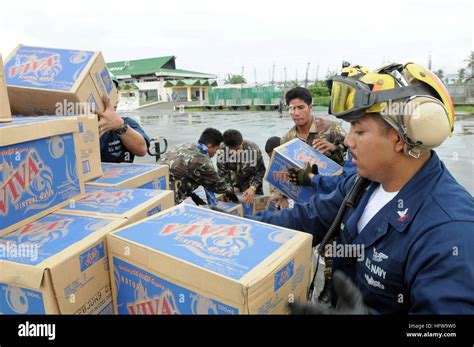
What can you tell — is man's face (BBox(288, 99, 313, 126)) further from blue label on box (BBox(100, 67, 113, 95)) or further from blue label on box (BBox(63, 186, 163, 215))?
blue label on box (BBox(63, 186, 163, 215))

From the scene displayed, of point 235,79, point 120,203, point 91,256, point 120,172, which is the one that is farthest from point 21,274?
point 235,79

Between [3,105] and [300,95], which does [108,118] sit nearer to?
[3,105]

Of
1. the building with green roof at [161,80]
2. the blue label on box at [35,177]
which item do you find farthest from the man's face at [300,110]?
the building with green roof at [161,80]

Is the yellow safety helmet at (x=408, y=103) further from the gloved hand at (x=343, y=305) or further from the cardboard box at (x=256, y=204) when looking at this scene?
the cardboard box at (x=256, y=204)

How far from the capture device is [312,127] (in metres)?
3.64

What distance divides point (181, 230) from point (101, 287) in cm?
37

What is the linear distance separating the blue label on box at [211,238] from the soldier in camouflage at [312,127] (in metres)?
2.26

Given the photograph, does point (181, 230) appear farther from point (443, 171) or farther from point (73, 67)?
point (73, 67)

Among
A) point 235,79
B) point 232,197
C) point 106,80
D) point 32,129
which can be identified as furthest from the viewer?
point 235,79

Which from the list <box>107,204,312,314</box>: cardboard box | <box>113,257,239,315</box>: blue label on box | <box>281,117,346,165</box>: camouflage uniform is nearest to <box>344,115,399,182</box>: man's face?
<box>107,204,312,314</box>: cardboard box

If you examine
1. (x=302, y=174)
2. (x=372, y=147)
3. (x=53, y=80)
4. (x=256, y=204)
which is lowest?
(x=256, y=204)

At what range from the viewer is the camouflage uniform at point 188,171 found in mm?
3324

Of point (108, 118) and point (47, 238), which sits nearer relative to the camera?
point (47, 238)

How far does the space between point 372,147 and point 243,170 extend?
3.58 m
